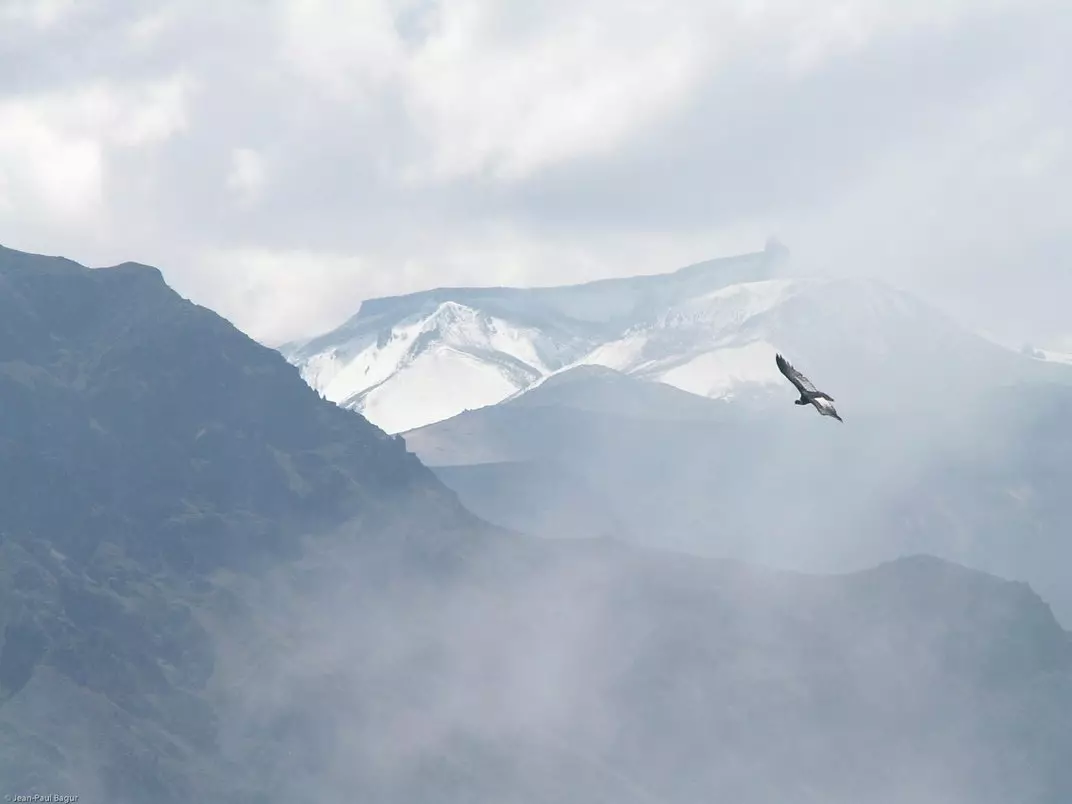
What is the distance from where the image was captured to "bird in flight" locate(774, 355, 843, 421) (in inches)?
5103

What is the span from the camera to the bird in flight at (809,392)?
425 ft

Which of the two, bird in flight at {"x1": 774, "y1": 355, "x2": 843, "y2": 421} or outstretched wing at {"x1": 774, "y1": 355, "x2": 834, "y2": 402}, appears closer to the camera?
bird in flight at {"x1": 774, "y1": 355, "x2": 843, "y2": 421}

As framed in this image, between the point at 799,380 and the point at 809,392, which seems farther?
the point at 799,380

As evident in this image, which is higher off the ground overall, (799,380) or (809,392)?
(799,380)

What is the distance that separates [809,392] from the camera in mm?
132500

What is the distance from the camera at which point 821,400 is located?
13238 cm

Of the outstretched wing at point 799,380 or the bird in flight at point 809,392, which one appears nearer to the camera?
the bird in flight at point 809,392
